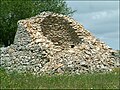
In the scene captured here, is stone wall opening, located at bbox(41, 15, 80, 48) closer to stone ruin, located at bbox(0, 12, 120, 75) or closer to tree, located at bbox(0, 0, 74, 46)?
stone ruin, located at bbox(0, 12, 120, 75)

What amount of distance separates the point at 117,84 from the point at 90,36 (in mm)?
19366

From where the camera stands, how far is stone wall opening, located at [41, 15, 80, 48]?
1538 inches

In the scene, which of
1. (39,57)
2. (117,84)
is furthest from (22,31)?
(117,84)

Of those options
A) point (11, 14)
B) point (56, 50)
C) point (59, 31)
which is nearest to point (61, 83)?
point (56, 50)

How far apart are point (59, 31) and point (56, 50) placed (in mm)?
4605

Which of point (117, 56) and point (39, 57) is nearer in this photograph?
point (39, 57)

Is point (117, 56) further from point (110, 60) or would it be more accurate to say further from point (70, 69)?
point (70, 69)

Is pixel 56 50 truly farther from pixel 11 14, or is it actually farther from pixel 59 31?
pixel 11 14

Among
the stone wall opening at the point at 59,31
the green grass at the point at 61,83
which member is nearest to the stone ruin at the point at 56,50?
the stone wall opening at the point at 59,31

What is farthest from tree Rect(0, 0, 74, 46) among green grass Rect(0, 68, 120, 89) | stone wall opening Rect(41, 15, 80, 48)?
green grass Rect(0, 68, 120, 89)

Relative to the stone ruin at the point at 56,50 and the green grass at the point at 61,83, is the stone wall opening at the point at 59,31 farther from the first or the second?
the green grass at the point at 61,83

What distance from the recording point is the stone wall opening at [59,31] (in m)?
39.1

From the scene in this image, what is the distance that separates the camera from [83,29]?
38969 mm

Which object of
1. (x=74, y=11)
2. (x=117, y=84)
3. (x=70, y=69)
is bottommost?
(x=74, y=11)
